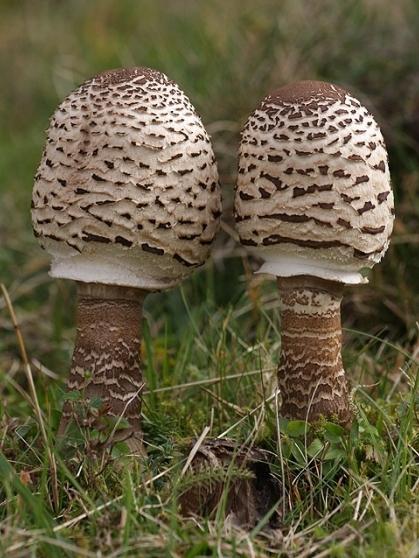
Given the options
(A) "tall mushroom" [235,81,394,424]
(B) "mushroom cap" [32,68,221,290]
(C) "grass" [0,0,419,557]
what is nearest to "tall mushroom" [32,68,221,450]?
(B) "mushroom cap" [32,68,221,290]

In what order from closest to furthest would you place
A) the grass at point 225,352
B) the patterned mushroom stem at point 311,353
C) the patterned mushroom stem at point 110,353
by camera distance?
the grass at point 225,352, the patterned mushroom stem at point 311,353, the patterned mushroom stem at point 110,353

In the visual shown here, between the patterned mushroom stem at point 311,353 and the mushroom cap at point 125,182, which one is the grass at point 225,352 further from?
the mushroom cap at point 125,182

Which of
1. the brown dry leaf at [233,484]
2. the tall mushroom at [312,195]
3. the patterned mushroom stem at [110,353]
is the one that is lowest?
the brown dry leaf at [233,484]

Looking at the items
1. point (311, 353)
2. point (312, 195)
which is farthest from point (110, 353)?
point (312, 195)

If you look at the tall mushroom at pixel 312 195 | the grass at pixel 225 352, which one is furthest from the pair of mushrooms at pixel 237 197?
the grass at pixel 225 352

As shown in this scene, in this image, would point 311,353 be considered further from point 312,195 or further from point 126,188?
point 126,188

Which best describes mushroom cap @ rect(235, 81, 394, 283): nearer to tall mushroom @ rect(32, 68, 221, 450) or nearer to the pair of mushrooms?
the pair of mushrooms

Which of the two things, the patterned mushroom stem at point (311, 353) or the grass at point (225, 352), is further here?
the patterned mushroom stem at point (311, 353)
